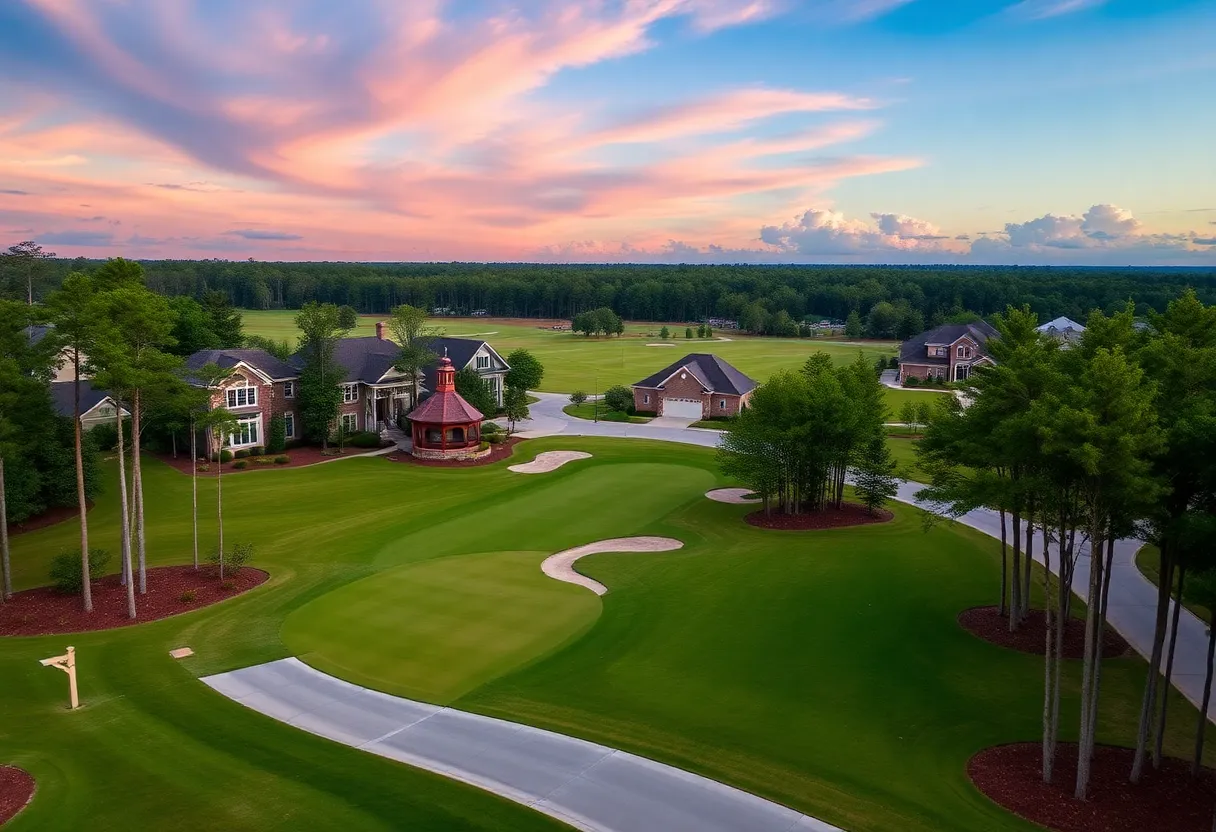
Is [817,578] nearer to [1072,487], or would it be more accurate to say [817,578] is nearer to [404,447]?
[1072,487]

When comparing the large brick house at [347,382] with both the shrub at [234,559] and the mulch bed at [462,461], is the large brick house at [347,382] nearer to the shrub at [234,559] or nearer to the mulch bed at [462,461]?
the mulch bed at [462,461]

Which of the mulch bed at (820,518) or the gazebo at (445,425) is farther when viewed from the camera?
the gazebo at (445,425)

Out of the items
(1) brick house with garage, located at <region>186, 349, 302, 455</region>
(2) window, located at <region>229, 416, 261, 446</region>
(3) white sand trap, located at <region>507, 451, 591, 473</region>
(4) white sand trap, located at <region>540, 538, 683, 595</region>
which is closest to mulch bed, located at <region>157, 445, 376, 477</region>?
(1) brick house with garage, located at <region>186, 349, 302, 455</region>

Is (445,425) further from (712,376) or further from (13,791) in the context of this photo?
(13,791)

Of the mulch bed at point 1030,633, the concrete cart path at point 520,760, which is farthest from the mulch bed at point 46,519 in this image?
the mulch bed at point 1030,633

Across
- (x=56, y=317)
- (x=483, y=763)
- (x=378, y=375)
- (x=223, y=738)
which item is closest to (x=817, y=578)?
(x=483, y=763)

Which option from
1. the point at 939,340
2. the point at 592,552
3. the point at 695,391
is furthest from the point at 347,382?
the point at 939,340

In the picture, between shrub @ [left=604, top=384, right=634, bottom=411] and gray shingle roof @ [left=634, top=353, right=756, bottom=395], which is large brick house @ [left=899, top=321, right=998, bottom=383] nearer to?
gray shingle roof @ [left=634, top=353, right=756, bottom=395]
